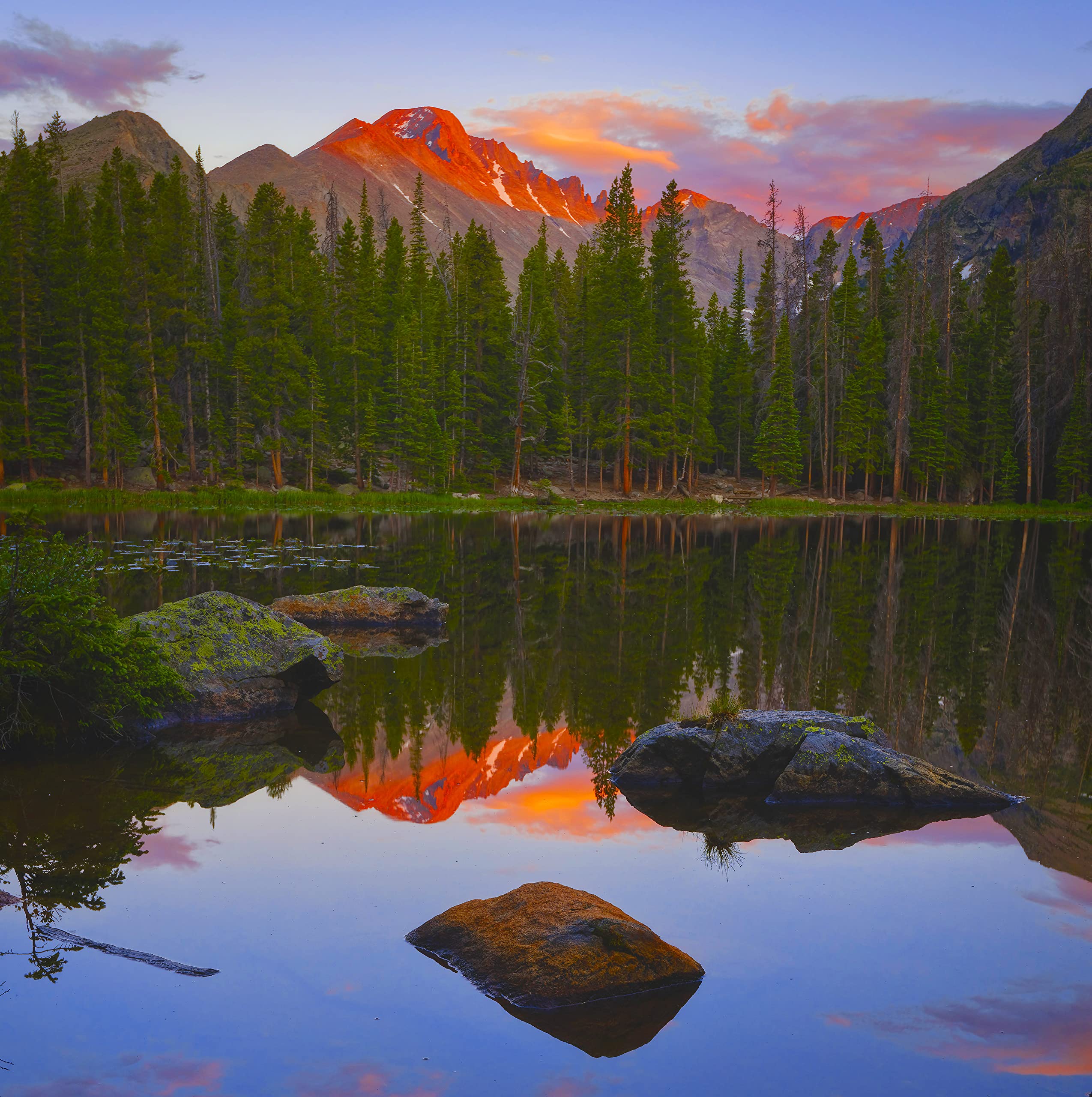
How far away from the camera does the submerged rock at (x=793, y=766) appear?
8.02 m

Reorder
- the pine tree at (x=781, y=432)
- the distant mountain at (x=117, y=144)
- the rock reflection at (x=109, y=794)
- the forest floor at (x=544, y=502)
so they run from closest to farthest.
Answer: the rock reflection at (x=109, y=794)
the forest floor at (x=544, y=502)
the pine tree at (x=781, y=432)
the distant mountain at (x=117, y=144)

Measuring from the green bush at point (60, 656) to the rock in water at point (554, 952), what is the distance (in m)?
5.13

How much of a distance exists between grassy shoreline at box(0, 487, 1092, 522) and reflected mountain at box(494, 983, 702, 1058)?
141 ft

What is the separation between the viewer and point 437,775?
838 centimetres

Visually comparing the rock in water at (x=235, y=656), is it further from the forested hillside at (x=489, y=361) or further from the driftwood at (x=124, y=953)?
the forested hillside at (x=489, y=361)

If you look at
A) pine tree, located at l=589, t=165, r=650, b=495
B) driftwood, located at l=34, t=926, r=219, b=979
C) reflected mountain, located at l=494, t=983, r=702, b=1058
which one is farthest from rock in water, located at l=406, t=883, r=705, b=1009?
pine tree, located at l=589, t=165, r=650, b=495

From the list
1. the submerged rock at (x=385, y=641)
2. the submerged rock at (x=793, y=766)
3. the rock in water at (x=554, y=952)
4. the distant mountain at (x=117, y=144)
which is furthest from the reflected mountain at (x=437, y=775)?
the distant mountain at (x=117, y=144)

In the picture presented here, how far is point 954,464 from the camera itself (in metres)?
71.4

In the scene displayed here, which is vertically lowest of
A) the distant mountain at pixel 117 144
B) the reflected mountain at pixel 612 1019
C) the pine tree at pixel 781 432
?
the reflected mountain at pixel 612 1019

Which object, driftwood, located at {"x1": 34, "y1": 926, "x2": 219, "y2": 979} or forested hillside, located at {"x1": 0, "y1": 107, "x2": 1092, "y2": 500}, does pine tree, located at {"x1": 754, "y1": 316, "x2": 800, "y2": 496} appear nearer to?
forested hillside, located at {"x1": 0, "y1": 107, "x2": 1092, "y2": 500}

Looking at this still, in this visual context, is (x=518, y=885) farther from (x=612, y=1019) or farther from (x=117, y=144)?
(x=117, y=144)

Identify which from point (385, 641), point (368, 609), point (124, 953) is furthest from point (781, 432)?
point (124, 953)

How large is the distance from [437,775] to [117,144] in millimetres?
204204

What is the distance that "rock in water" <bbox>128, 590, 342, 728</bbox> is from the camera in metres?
10.2
